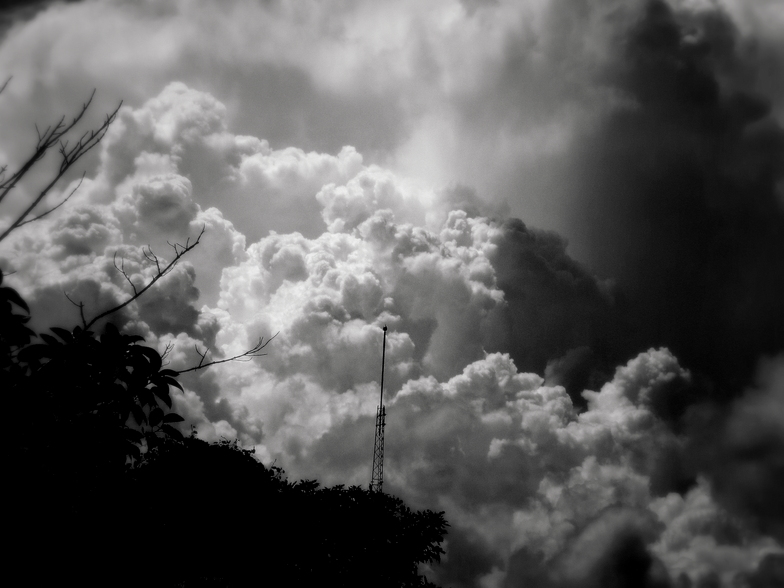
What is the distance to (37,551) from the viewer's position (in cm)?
398

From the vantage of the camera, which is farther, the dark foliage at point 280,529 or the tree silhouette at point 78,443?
the dark foliage at point 280,529

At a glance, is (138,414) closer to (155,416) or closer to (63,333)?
(155,416)

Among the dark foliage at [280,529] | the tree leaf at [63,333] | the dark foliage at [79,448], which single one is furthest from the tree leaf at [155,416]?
the dark foliage at [280,529]

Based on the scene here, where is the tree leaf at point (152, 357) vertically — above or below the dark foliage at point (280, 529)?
below

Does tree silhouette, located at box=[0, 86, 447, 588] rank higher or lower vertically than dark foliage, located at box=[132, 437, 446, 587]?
lower

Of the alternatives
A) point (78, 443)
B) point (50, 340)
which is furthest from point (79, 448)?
point (50, 340)

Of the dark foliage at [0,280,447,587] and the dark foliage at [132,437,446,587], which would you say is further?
the dark foliage at [132,437,446,587]

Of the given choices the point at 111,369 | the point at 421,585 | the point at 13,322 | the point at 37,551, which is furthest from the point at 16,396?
the point at 421,585

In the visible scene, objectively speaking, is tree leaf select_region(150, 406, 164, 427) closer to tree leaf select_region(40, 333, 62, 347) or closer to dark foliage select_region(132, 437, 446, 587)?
tree leaf select_region(40, 333, 62, 347)

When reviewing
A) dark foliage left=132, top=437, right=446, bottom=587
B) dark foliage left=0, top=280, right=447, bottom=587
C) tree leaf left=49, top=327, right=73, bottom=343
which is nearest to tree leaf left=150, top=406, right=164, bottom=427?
dark foliage left=0, top=280, right=447, bottom=587

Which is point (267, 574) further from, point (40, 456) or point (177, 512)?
point (40, 456)

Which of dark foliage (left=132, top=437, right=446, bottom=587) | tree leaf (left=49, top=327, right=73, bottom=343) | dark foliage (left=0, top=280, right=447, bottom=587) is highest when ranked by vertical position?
dark foliage (left=132, top=437, right=446, bottom=587)

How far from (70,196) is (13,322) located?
1166mm

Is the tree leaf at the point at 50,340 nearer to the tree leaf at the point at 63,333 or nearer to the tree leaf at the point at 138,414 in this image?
the tree leaf at the point at 63,333
